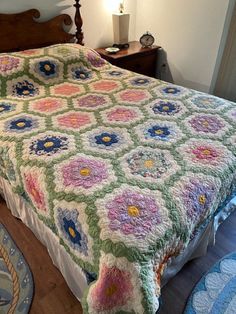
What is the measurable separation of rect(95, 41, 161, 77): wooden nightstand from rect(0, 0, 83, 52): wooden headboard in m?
0.37

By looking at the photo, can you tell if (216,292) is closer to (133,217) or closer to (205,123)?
(133,217)

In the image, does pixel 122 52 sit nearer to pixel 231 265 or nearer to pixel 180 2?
pixel 180 2


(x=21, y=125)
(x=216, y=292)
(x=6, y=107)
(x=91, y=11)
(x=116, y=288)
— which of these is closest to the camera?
(x=116, y=288)

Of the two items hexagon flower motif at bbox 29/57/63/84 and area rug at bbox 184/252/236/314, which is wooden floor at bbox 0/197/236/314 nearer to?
area rug at bbox 184/252/236/314

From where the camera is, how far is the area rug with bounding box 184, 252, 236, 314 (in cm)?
125

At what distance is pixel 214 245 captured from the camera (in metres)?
1.57

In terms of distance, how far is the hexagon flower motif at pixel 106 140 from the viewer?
4.11 ft

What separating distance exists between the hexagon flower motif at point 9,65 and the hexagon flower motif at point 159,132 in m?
1.06

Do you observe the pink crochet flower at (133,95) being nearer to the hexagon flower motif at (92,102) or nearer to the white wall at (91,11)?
the hexagon flower motif at (92,102)

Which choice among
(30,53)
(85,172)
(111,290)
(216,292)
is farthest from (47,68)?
(216,292)

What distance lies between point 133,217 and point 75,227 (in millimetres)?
238

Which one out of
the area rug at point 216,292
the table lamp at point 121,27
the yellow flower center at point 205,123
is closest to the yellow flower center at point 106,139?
the yellow flower center at point 205,123

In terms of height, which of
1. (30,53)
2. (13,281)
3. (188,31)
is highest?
(188,31)

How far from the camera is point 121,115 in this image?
155 cm
